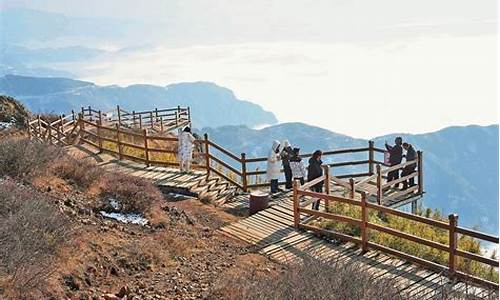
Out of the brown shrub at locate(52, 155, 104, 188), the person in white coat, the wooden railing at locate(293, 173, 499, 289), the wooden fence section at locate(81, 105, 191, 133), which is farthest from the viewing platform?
the wooden fence section at locate(81, 105, 191, 133)

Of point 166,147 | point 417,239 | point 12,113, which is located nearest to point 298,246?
point 417,239

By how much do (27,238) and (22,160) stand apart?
13.7 feet

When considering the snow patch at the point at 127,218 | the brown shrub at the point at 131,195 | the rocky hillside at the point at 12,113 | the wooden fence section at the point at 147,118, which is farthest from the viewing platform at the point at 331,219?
the wooden fence section at the point at 147,118

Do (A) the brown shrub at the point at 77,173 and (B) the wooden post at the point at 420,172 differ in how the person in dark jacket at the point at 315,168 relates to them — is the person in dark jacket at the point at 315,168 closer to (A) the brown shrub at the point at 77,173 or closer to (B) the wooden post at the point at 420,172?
(B) the wooden post at the point at 420,172

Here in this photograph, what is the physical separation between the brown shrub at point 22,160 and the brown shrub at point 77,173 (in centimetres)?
33

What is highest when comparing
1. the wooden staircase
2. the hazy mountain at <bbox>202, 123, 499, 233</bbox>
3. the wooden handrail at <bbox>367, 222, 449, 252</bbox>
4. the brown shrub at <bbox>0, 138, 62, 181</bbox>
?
the brown shrub at <bbox>0, 138, 62, 181</bbox>

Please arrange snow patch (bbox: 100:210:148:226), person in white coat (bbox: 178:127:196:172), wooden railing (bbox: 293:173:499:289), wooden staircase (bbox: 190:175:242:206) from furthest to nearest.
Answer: person in white coat (bbox: 178:127:196:172) < wooden staircase (bbox: 190:175:242:206) < snow patch (bbox: 100:210:148:226) < wooden railing (bbox: 293:173:499:289)

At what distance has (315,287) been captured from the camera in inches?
233

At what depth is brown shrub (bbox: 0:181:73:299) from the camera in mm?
5965

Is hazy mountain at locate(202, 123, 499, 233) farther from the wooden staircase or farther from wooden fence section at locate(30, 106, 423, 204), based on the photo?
the wooden staircase

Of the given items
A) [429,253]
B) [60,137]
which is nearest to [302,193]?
[429,253]

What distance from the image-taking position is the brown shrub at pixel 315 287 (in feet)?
19.5

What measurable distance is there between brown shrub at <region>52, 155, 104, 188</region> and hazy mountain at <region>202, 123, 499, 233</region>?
12631 centimetres

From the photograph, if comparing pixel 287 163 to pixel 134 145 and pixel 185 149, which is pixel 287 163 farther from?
pixel 134 145
